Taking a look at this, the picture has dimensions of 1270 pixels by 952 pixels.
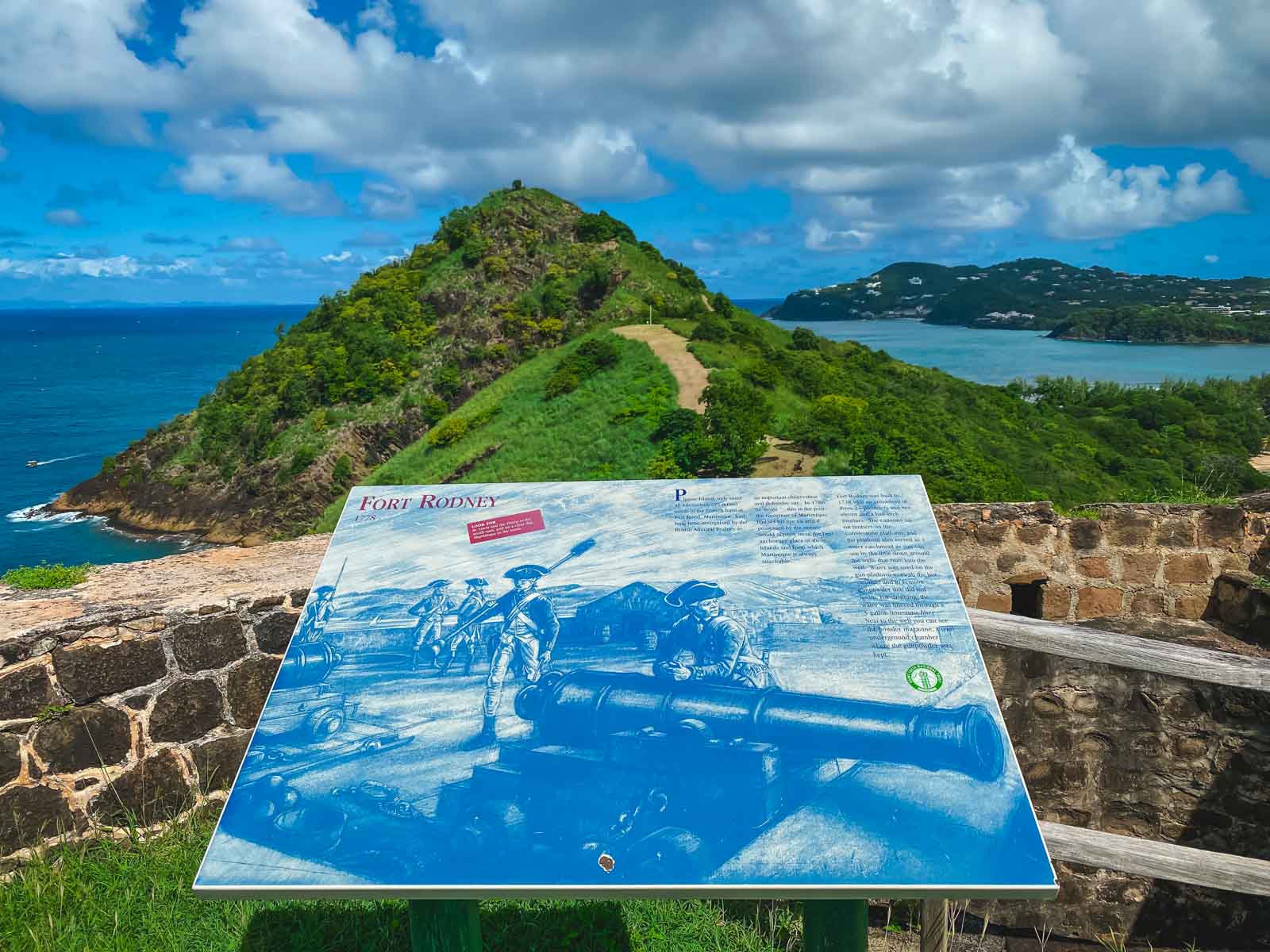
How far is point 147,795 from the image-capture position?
356 cm

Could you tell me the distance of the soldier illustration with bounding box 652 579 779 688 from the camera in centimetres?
245

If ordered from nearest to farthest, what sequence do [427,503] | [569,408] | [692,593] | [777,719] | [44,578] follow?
[777,719], [692,593], [427,503], [44,578], [569,408]

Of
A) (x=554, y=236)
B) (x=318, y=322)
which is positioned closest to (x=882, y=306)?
(x=554, y=236)

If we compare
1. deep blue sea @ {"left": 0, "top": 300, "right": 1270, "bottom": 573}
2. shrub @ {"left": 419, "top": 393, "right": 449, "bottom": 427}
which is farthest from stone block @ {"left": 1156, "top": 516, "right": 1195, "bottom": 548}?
shrub @ {"left": 419, "top": 393, "right": 449, "bottom": 427}

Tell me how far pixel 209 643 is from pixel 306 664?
4.52ft

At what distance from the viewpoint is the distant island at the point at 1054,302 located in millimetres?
74062

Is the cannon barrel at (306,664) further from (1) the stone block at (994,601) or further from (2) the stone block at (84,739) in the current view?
(1) the stone block at (994,601)

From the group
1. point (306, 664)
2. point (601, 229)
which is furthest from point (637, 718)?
point (601, 229)

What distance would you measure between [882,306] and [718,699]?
114 metres

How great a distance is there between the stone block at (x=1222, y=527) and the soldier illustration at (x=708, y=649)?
14.6 ft

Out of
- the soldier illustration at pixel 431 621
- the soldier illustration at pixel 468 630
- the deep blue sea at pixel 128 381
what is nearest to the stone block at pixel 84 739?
the soldier illustration at pixel 431 621

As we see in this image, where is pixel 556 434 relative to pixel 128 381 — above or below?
below

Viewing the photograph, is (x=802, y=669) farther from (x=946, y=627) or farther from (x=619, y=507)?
(x=619, y=507)

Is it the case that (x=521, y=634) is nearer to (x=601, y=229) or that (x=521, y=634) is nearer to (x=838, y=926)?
(x=838, y=926)
